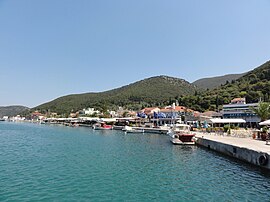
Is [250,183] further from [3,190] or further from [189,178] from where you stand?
[3,190]

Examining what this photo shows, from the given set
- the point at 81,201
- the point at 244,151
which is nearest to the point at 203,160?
the point at 244,151

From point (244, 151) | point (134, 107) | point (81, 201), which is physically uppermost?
point (134, 107)

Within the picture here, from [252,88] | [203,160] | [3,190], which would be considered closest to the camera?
[3,190]

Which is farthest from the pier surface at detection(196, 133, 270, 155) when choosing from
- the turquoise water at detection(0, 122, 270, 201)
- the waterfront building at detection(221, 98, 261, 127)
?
the waterfront building at detection(221, 98, 261, 127)

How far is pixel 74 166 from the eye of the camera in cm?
2008

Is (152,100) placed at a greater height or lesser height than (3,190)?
greater

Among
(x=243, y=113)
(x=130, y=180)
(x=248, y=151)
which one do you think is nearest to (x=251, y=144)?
(x=248, y=151)

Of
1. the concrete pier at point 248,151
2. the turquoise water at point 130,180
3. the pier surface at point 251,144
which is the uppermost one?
the pier surface at point 251,144

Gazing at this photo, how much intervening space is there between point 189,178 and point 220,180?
190 centimetres

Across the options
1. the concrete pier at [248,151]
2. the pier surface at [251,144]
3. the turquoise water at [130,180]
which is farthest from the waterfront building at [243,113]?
the turquoise water at [130,180]

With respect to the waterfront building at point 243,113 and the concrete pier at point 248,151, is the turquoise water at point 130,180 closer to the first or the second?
the concrete pier at point 248,151

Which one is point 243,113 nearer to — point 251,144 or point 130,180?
point 251,144

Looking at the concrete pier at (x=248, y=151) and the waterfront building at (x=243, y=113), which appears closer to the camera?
the concrete pier at (x=248, y=151)

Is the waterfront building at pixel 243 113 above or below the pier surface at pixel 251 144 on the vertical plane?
above
